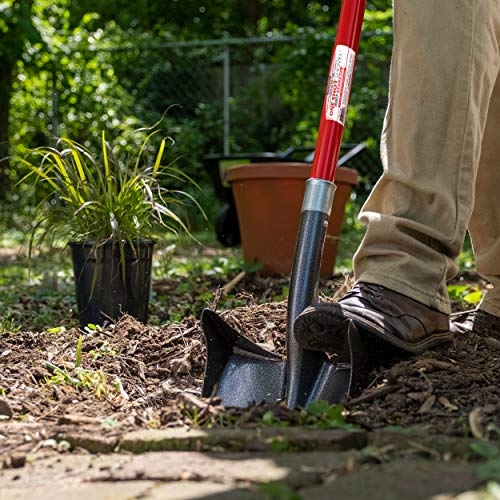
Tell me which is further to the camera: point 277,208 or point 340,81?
point 277,208

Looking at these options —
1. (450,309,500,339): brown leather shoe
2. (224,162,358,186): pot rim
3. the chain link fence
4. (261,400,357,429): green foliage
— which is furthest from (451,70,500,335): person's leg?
the chain link fence

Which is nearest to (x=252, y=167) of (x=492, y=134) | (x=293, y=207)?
(x=293, y=207)

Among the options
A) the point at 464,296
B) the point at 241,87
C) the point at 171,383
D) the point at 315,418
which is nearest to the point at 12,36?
the point at 241,87

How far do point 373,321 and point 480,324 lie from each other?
0.68 meters

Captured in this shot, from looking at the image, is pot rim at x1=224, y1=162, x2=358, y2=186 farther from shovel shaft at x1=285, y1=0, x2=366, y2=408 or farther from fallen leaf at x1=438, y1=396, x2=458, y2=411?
fallen leaf at x1=438, y1=396, x2=458, y2=411

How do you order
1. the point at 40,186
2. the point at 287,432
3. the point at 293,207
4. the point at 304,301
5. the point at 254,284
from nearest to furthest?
1. the point at 287,432
2. the point at 304,301
3. the point at 254,284
4. the point at 293,207
5. the point at 40,186

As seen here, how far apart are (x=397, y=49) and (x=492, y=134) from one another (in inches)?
20.0

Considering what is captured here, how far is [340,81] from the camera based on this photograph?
209 centimetres

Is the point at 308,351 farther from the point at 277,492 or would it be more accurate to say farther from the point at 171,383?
the point at 277,492

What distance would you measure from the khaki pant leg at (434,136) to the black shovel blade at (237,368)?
0.32 meters

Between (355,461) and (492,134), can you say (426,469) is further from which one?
(492,134)

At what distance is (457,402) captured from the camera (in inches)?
63.1

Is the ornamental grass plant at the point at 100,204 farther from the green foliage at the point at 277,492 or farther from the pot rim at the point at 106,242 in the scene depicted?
the green foliage at the point at 277,492

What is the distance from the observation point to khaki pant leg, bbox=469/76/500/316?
2.31m
